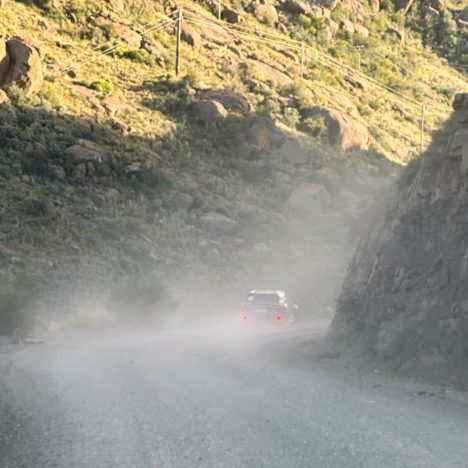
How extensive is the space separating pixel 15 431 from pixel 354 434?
12.3 feet

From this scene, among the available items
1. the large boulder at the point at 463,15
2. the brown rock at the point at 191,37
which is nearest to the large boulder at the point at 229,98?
the brown rock at the point at 191,37

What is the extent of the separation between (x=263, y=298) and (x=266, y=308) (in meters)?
0.53

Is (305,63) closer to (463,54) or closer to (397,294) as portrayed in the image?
(463,54)

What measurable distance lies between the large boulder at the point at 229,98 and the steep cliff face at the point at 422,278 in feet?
116

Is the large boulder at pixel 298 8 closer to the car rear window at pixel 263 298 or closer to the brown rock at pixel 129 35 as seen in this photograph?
the brown rock at pixel 129 35

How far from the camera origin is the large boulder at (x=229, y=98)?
52906 millimetres

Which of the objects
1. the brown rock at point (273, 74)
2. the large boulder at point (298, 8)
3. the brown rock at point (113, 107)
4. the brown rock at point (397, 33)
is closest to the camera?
the brown rock at point (113, 107)

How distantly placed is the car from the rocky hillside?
256 inches

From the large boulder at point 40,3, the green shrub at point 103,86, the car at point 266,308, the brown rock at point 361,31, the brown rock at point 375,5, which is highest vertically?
the brown rock at point 375,5

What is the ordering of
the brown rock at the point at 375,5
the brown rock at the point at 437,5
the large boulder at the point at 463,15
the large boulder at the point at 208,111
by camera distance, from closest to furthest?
the large boulder at the point at 208,111
the brown rock at the point at 375,5
the large boulder at the point at 463,15
the brown rock at the point at 437,5

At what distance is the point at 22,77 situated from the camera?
42.9 meters

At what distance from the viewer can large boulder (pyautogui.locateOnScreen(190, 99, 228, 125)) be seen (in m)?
51.8

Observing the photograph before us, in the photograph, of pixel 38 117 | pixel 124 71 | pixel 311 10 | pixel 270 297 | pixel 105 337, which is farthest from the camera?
pixel 311 10

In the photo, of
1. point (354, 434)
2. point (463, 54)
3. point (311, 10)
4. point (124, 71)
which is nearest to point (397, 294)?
point (354, 434)
